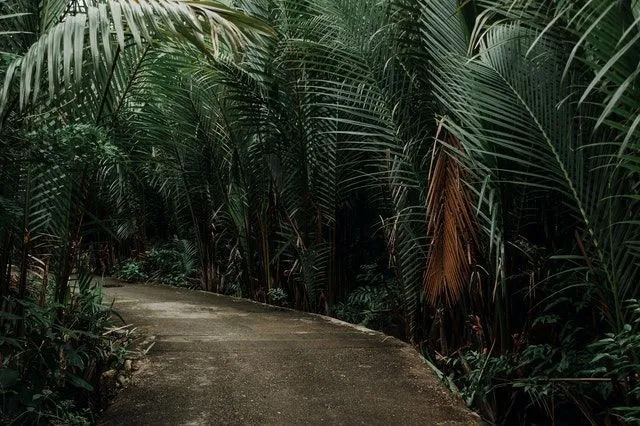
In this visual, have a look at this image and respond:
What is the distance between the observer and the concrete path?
9.80ft

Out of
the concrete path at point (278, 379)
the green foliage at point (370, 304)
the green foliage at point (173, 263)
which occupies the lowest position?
the concrete path at point (278, 379)

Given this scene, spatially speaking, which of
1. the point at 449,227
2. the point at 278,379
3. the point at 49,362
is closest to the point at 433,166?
the point at 449,227

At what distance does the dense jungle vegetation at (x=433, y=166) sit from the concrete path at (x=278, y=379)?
24 centimetres

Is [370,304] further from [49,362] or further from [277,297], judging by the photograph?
[49,362]

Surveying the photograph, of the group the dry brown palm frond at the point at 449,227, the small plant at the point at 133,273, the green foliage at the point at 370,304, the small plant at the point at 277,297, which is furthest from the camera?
the small plant at the point at 133,273

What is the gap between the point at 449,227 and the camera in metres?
3.15

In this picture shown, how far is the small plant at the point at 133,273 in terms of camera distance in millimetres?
8070

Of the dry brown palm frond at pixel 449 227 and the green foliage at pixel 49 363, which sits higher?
the dry brown palm frond at pixel 449 227

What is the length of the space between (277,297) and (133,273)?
2.96 m

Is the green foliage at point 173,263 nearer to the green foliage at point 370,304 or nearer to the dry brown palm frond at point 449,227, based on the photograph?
the green foliage at point 370,304

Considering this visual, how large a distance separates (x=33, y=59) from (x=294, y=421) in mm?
1824

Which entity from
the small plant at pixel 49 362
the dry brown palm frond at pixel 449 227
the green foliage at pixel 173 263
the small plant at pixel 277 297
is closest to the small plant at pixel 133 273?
the green foliage at pixel 173 263

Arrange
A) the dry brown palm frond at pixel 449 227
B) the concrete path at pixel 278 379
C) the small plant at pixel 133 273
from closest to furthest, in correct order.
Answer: the concrete path at pixel 278 379 < the dry brown palm frond at pixel 449 227 < the small plant at pixel 133 273

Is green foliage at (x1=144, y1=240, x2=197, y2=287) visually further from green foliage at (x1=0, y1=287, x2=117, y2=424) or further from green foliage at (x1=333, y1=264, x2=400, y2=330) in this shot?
green foliage at (x1=0, y1=287, x2=117, y2=424)
